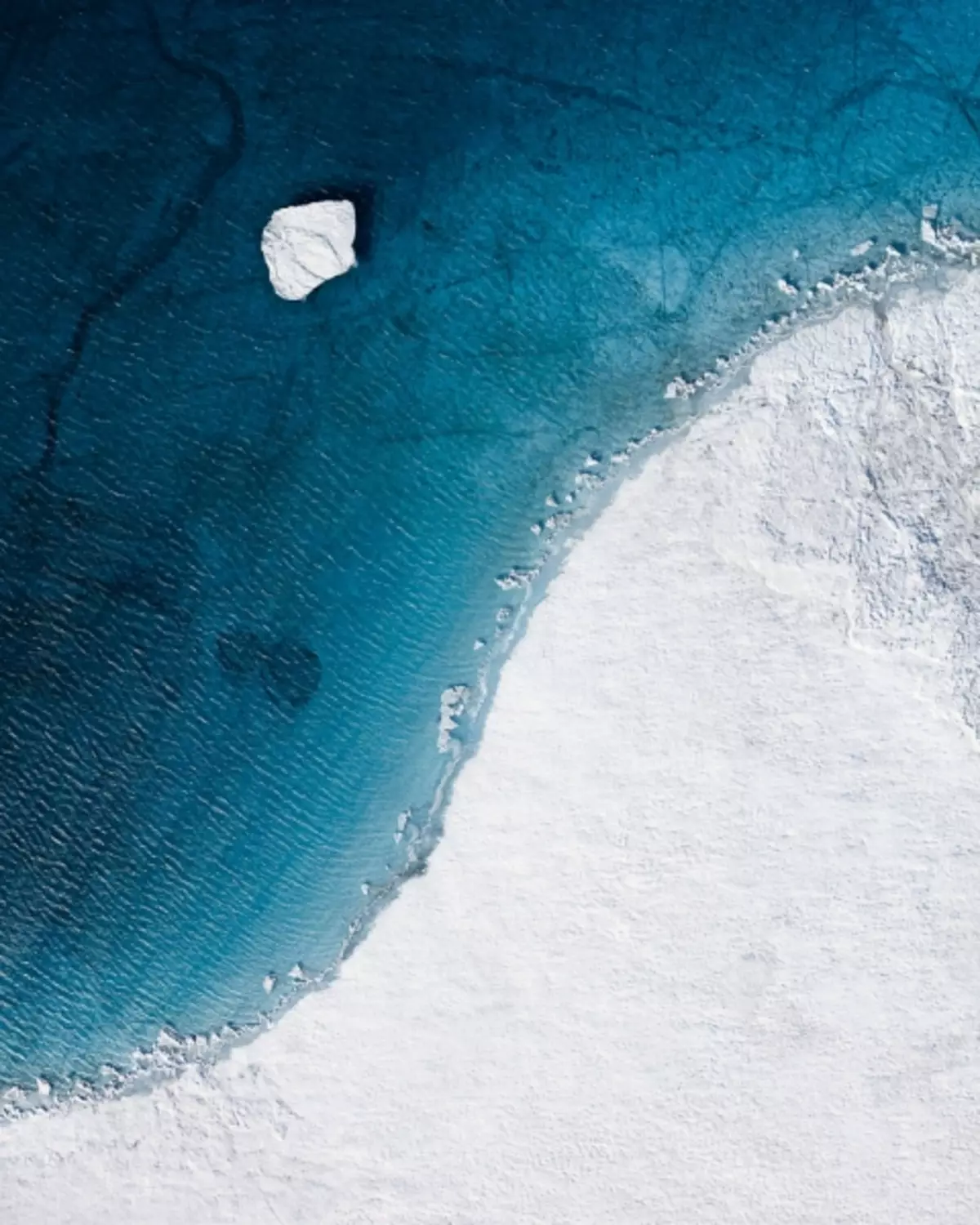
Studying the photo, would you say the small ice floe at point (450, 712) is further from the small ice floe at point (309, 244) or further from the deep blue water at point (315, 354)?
the small ice floe at point (309, 244)

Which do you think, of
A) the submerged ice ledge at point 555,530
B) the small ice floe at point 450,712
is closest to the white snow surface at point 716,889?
the submerged ice ledge at point 555,530

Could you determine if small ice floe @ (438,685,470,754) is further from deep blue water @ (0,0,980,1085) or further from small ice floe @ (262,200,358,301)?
small ice floe @ (262,200,358,301)

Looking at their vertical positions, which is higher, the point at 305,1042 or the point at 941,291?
the point at 941,291

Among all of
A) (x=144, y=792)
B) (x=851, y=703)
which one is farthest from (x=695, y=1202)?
(x=144, y=792)

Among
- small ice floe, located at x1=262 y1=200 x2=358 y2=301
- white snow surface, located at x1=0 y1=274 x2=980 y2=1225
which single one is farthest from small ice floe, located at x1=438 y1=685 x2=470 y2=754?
small ice floe, located at x1=262 y1=200 x2=358 y2=301

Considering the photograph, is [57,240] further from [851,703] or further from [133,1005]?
[851,703]

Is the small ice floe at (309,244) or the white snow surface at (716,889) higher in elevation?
the small ice floe at (309,244)
